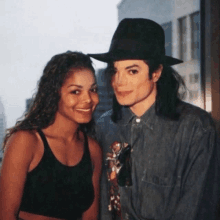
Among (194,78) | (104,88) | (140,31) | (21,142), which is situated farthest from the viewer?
(194,78)

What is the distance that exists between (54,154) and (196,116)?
62 centimetres

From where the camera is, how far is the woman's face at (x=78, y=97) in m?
1.13

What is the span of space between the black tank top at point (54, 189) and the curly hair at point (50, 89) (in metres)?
0.07

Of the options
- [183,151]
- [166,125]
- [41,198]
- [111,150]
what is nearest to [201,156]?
[183,151]

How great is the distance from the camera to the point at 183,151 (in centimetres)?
112

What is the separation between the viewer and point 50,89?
3.85 feet

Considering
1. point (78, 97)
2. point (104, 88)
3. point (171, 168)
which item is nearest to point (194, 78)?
point (104, 88)

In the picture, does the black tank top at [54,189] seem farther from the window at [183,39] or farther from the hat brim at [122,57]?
the window at [183,39]

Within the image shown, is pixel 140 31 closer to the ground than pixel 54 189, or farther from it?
farther from it

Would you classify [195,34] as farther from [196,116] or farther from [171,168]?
[171,168]

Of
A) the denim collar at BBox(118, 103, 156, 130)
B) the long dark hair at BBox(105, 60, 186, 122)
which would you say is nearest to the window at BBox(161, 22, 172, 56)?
the long dark hair at BBox(105, 60, 186, 122)

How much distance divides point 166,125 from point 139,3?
108 cm

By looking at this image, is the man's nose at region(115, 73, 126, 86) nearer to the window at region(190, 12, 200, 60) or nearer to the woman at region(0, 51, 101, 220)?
the woman at region(0, 51, 101, 220)

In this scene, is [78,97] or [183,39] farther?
[183,39]
